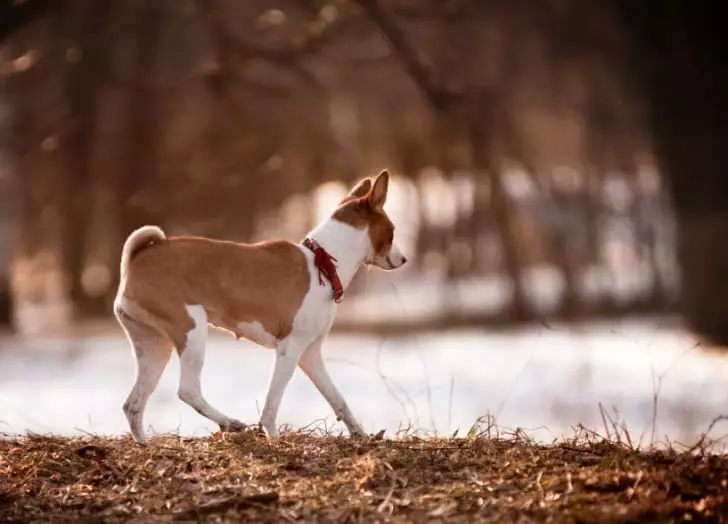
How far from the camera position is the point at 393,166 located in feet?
77.4

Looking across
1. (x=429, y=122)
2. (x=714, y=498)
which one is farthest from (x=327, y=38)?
(x=714, y=498)

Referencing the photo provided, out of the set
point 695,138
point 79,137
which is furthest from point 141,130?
point 695,138

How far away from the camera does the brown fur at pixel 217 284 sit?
6609mm

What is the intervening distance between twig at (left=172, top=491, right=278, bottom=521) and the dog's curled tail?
2.02 metres

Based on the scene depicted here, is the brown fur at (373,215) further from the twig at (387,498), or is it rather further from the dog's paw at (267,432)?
the twig at (387,498)

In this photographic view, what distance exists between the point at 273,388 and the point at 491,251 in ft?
102

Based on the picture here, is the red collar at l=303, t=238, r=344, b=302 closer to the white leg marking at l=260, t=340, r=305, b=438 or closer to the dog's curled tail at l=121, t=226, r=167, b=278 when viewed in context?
the white leg marking at l=260, t=340, r=305, b=438

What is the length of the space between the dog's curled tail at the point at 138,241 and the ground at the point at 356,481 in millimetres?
1047

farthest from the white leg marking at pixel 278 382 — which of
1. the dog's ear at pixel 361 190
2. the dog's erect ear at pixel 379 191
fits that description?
the dog's ear at pixel 361 190

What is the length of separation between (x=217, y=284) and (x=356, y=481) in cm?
178

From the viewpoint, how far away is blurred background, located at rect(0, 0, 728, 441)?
12.5 m

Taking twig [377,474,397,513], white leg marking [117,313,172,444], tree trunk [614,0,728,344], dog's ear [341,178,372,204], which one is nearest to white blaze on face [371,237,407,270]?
dog's ear [341,178,372,204]

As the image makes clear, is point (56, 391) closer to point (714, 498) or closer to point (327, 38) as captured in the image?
point (327, 38)

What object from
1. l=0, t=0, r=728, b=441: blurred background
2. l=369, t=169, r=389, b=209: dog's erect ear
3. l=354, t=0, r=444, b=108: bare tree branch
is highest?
l=354, t=0, r=444, b=108: bare tree branch
